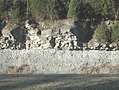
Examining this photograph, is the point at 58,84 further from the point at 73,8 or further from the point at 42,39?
the point at 73,8

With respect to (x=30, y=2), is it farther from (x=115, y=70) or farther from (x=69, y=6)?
(x=115, y=70)

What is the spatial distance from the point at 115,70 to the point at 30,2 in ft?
55.7

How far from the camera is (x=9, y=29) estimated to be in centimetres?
5072

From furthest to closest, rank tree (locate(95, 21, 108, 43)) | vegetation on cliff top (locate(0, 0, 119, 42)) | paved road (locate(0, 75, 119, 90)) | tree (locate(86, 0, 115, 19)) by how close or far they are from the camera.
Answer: vegetation on cliff top (locate(0, 0, 119, 42)) < tree (locate(86, 0, 115, 19)) < tree (locate(95, 21, 108, 43)) < paved road (locate(0, 75, 119, 90))

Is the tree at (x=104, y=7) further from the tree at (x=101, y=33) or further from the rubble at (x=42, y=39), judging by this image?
the rubble at (x=42, y=39)

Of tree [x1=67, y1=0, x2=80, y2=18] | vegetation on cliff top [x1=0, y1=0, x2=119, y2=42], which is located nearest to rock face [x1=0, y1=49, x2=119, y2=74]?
A: vegetation on cliff top [x1=0, y1=0, x2=119, y2=42]

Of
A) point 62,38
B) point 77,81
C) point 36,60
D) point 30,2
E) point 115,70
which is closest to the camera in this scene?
point 77,81

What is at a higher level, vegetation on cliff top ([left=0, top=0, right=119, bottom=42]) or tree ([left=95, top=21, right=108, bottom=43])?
vegetation on cliff top ([left=0, top=0, right=119, bottom=42])

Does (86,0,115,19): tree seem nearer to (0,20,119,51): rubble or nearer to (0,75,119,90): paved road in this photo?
(0,20,119,51): rubble

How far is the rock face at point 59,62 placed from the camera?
4056 cm

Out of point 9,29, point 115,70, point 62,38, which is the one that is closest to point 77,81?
point 115,70

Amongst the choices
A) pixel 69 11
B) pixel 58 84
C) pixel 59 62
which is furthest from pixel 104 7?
pixel 58 84

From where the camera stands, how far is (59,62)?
41.5m

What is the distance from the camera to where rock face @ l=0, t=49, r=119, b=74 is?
4056 cm
